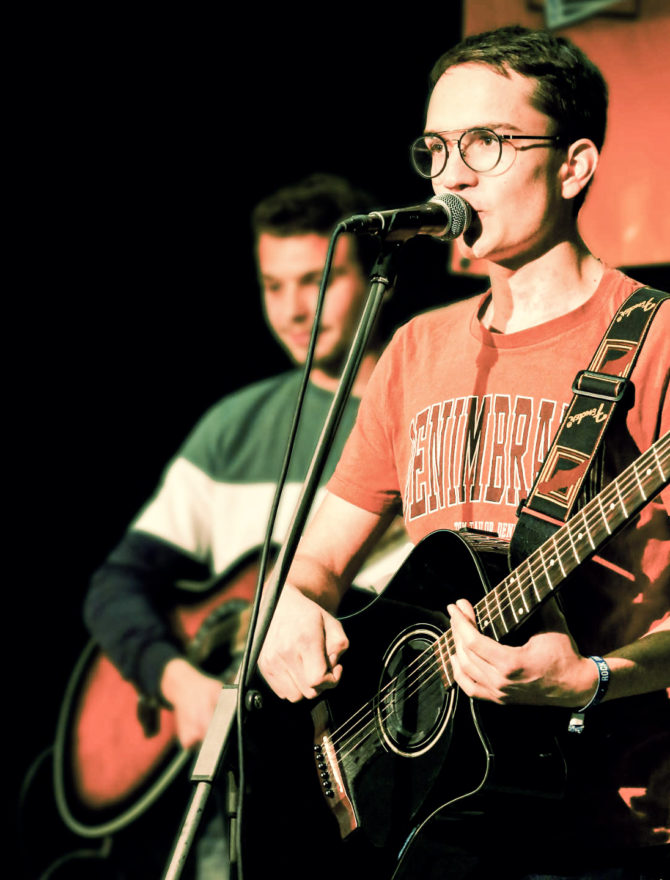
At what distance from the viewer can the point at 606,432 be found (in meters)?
1.55

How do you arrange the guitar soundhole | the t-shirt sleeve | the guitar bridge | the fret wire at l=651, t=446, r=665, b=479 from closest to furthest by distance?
the fret wire at l=651, t=446, r=665, b=479 < the guitar soundhole < the guitar bridge < the t-shirt sleeve

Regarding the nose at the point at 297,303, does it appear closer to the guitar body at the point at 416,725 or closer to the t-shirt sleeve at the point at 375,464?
the t-shirt sleeve at the point at 375,464

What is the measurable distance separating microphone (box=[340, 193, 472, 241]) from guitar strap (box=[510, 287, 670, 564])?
1.02 feet

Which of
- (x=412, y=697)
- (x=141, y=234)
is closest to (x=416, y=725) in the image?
(x=412, y=697)

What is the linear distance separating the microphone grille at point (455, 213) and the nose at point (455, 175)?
0.05 metres

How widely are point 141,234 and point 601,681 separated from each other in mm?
2623

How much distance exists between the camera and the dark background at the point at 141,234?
11.0 feet

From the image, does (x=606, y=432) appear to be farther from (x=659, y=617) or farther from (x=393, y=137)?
(x=393, y=137)

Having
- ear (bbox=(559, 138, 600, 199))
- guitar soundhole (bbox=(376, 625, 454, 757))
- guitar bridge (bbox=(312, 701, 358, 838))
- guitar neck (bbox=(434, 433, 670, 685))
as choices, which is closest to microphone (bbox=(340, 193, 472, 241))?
ear (bbox=(559, 138, 600, 199))

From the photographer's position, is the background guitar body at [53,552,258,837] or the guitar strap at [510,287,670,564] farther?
the background guitar body at [53,552,258,837]

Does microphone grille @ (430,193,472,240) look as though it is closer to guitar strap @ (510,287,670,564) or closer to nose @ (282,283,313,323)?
guitar strap @ (510,287,670,564)

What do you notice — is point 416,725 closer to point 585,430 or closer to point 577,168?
point 585,430

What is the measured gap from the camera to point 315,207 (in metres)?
3.32

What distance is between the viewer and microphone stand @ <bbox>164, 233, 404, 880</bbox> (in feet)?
4.61
